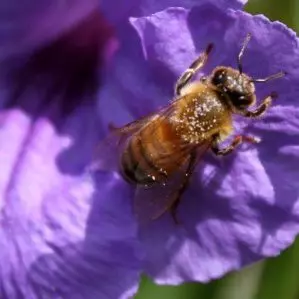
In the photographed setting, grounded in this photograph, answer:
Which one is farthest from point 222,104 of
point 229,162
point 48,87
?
point 48,87

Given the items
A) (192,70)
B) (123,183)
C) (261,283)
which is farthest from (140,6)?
(261,283)

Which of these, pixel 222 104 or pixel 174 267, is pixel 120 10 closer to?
pixel 222 104

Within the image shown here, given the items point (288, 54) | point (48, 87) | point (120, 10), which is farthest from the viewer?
point (48, 87)

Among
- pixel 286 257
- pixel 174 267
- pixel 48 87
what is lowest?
pixel 286 257

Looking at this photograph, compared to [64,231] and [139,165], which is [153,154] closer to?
[139,165]

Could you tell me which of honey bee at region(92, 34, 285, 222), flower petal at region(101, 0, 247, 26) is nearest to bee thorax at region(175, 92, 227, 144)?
honey bee at region(92, 34, 285, 222)

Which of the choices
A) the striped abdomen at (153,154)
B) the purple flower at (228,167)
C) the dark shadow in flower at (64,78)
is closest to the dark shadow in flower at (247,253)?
the purple flower at (228,167)

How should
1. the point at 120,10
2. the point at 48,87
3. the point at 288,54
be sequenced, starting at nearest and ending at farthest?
the point at 288,54, the point at 120,10, the point at 48,87

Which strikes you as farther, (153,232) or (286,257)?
(286,257)
